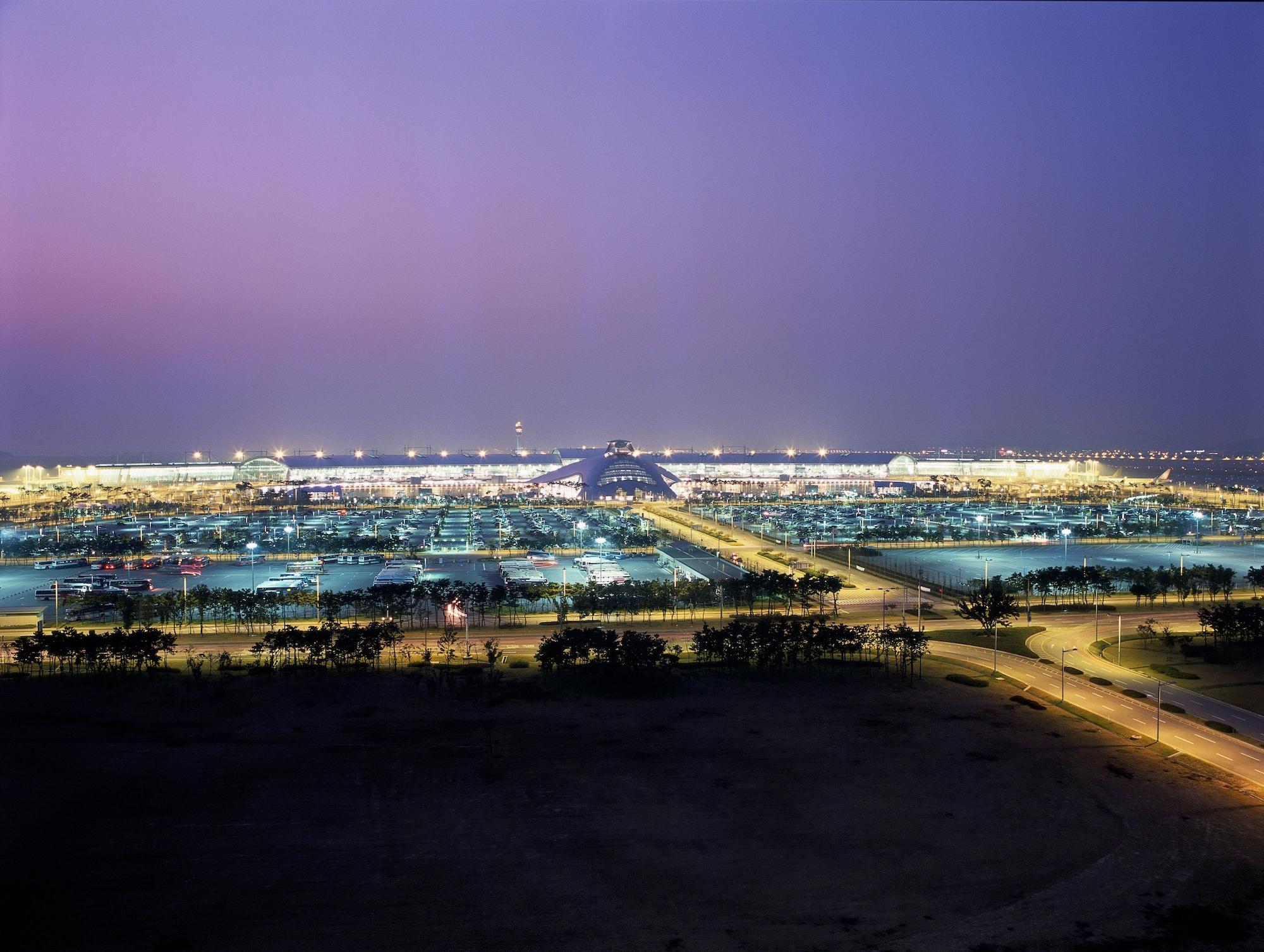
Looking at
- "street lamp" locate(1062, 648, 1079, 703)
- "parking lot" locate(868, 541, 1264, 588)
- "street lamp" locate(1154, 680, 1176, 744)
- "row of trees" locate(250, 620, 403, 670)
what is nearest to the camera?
"street lamp" locate(1154, 680, 1176, 744)

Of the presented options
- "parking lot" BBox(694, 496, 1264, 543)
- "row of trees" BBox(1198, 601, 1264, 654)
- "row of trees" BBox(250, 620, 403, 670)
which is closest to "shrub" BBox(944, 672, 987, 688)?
"row of trees" BBox(1198, 601, 1264, 654)

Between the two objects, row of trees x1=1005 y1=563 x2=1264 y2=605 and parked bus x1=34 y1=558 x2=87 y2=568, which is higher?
parked bus x1=34 y1=558 x2=87 y2=568

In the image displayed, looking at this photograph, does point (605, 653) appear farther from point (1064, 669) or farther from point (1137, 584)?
point (1137, 584)

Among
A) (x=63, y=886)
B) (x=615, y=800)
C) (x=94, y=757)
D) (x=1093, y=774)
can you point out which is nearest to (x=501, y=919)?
(x=615, y=800)

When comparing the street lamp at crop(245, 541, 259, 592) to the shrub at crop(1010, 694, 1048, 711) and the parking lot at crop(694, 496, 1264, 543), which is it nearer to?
the shrub at crop(1010, 694, 1048, 711)

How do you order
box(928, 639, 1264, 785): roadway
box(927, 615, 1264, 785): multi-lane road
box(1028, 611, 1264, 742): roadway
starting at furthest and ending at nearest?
1. box(1028, 611, 1264, 742): roadway
2. box(927, 615, 1264, 785): multi-lane road
3. box(928, 639, 1264, 785): roadway

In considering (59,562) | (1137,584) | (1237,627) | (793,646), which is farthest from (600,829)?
(59,562)
